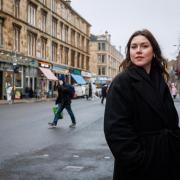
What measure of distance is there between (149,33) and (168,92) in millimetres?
412

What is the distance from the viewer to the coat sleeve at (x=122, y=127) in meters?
2.56

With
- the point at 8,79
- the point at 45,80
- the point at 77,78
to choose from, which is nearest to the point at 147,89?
the point at 8,79

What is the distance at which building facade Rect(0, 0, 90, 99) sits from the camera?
4016cm

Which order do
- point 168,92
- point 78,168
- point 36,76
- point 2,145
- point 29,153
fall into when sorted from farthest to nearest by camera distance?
point 36,76
point 2,145
point 29,153
point 78,168
point 168,92

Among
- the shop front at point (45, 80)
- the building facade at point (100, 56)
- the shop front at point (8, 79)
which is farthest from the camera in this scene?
the building facade at point (100, 56)

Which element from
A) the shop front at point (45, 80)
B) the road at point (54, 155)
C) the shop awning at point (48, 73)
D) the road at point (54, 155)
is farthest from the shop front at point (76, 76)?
the road at point (54, 155)

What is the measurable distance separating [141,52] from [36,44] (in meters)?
46.5

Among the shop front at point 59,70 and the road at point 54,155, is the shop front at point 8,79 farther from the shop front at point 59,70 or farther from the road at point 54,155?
the road at point 54,155

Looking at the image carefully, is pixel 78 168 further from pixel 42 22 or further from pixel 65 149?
pixel 42 22

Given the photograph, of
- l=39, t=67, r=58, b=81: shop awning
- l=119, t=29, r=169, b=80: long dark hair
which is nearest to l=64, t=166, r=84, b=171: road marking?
l=119, t=29, r=169, b=80: long dark hair

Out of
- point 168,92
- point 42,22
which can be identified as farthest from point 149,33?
point 42,22

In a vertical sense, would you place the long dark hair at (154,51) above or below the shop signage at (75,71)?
below

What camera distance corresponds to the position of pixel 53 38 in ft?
182

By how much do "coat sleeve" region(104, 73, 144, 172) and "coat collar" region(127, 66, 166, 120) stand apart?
6 cm
